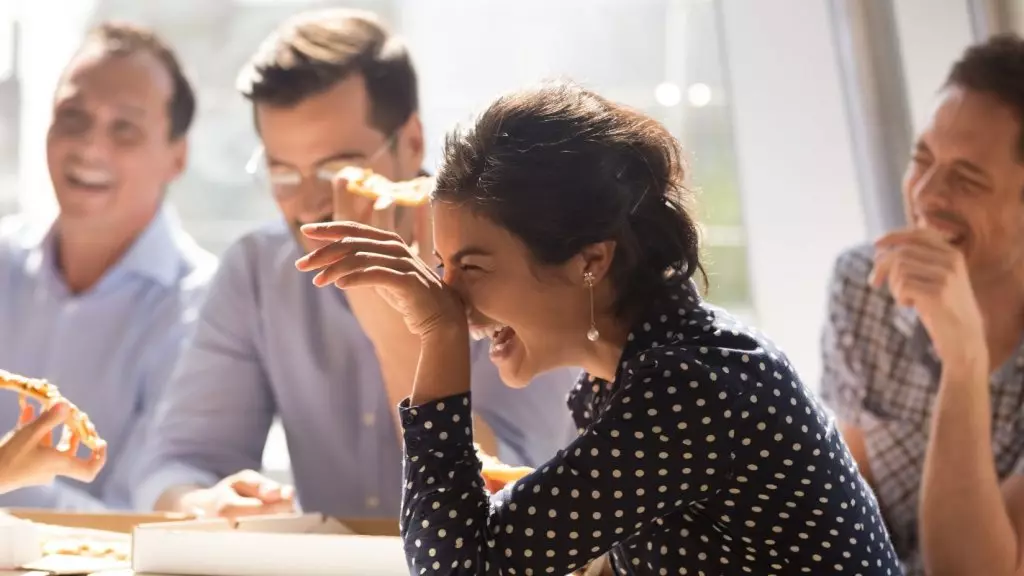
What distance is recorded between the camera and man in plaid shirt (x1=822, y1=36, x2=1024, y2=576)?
1.94m

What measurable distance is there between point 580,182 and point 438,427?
35 centimetres

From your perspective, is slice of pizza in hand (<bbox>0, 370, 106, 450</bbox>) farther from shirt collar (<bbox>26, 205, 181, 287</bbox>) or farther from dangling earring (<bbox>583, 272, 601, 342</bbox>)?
shirt collar (<bbox>26, 205, 181, 287</bbox>)

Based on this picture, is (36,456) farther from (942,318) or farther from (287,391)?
(942,318)

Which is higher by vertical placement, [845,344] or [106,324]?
[106,324]

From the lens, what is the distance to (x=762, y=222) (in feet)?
8.84

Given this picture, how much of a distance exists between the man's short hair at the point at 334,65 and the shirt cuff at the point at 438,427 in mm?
1194

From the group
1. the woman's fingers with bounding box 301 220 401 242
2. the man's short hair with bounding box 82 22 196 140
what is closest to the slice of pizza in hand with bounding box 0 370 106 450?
the woman's fingers with bounding box 301 220 401 242

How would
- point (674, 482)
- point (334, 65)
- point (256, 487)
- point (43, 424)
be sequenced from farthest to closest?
point (334, 65)
point (256, 487)
point (43, 424)
point (674, 482)


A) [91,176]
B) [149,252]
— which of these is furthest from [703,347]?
[91,176]

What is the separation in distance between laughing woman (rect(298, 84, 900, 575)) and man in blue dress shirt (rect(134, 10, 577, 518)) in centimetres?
86

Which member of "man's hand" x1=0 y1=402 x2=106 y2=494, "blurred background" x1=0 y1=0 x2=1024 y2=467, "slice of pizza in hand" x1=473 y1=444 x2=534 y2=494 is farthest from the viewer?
"blurred background" x1=0 y1=0 x2=1024 y2=467

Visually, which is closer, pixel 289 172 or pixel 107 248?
pixel 289 172

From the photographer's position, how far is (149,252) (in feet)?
9.00

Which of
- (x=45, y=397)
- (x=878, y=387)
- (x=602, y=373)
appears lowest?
(x=878, y=387)
